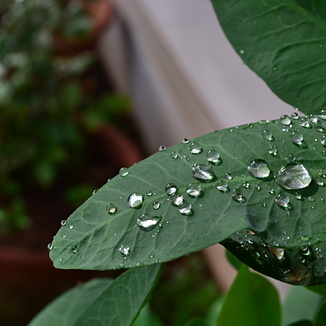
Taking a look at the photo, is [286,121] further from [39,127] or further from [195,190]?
[39,127]

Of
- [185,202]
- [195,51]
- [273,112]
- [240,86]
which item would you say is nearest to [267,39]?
[185,202]

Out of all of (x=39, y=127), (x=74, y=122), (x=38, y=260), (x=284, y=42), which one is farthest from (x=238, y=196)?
(x=74, y=122)

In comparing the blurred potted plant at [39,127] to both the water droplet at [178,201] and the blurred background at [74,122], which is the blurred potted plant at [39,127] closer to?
the blurred background at [74,122]


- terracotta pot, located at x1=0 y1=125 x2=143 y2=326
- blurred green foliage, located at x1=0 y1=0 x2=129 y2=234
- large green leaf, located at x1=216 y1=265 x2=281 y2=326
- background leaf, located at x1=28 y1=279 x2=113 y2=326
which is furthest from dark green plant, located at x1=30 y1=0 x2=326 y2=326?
blurred green foliage, located at x1=0 y1=0 x2=129 y2=234

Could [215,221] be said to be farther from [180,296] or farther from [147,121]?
[147,121]

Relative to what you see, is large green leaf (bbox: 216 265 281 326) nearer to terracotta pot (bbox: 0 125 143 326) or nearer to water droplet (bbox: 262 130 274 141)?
water droplet (bbox: 262 130 274 141)

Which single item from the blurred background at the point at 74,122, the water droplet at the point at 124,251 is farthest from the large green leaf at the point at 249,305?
the blurred background at the point at 74,122
